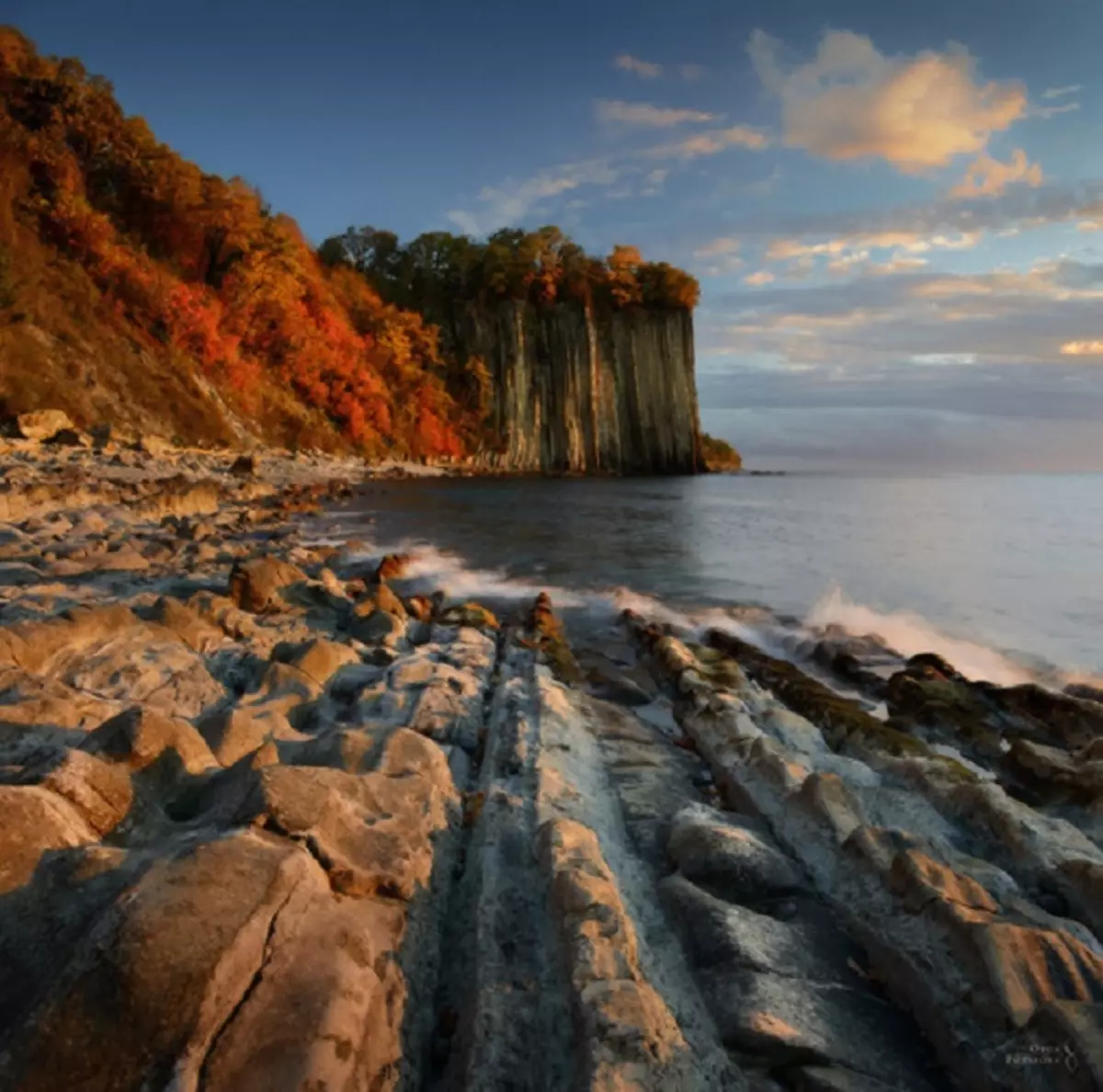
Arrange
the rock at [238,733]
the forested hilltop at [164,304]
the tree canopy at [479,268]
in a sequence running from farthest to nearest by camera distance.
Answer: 1. the tree canopy at [479,268]
2. the forested hilltop at [164,304]
3. the rock at [238,733]

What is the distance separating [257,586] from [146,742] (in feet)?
12.8

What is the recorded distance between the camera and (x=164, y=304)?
95.8ft

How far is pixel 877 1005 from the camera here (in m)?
2.24

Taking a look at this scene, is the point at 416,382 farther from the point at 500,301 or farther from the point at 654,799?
the point at 654,799

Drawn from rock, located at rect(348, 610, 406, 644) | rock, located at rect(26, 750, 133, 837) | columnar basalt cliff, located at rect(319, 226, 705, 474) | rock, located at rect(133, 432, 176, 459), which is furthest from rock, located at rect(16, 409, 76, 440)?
columnar basalt cliff, located at rect(319, 226, 705, 474)

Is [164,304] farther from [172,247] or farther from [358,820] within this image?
[358,820]

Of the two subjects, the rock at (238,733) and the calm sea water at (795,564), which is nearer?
the rock at (238,733)

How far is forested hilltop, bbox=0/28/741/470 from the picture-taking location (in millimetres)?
24531

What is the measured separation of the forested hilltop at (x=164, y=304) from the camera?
80.5ft

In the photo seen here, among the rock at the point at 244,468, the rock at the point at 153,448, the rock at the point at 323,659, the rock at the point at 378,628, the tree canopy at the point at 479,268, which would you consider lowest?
the rock at the point at 378,628

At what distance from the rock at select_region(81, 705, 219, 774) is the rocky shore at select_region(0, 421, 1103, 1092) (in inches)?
0.5

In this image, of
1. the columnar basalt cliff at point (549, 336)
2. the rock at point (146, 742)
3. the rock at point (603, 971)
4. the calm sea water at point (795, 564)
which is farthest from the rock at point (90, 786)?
the columnar basalt cliff at point (549, 336)

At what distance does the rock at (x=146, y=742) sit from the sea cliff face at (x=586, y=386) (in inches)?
1905

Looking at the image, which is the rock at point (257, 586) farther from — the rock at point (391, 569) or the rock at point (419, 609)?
the rock at point (391, 569)
